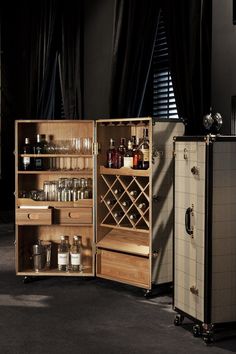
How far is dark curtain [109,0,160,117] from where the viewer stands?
6.20 metres

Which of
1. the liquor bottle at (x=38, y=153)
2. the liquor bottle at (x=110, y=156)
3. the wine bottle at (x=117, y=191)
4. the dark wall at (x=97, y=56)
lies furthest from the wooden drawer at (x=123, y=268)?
the dark wall at (x=97, y=56)

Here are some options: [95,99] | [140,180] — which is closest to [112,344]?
[140,180]

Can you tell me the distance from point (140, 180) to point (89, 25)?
2975 millimetres

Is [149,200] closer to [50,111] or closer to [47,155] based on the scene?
[47,155]

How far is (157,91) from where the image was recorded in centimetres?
654

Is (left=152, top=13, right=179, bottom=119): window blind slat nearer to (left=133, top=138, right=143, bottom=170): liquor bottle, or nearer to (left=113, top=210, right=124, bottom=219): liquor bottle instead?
(left=133, top=138, right=143, bottom=170): liquor bottle

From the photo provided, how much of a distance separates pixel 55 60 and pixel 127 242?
363 centimetres

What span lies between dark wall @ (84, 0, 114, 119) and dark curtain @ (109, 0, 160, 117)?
64 cm

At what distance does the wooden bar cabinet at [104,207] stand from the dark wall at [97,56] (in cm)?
144

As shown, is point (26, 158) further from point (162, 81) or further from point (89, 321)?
point (89, 321)

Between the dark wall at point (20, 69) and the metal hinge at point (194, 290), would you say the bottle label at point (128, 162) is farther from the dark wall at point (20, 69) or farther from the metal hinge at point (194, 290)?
the dark wall at point (20, 69)

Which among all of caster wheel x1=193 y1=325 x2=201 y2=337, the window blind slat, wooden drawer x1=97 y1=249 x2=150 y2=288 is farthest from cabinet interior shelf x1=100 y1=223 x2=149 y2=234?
the window blind slat

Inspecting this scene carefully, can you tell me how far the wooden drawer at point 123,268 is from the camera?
532 cm

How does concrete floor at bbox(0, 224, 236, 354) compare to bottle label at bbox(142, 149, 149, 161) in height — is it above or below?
below
